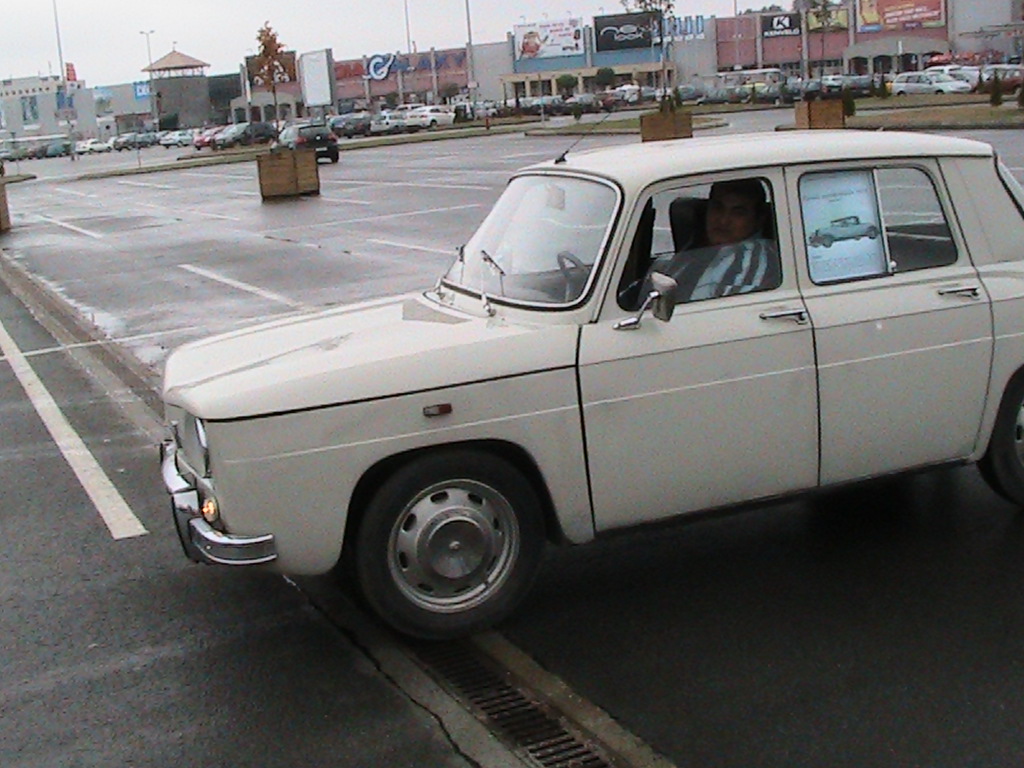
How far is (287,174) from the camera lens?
31.2 metres

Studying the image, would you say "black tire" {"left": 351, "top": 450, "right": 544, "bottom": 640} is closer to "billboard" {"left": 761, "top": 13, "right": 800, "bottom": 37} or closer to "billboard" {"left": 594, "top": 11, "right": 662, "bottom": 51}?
"billboard" {"left": 761, "top": 13, "right": 800, "bottom": 37}

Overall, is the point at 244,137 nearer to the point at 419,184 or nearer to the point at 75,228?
the point at 419,184

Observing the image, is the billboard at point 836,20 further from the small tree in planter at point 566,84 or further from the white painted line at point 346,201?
the white painted line at point 346,201

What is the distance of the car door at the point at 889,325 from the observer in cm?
539

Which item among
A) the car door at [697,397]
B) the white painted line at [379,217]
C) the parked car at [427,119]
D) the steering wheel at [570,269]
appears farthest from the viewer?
the parked car at [427,119]

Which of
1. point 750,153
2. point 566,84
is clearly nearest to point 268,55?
point 566,84

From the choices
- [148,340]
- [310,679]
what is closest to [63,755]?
[310,679]

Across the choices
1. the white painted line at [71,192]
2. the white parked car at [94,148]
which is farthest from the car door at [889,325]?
the white parked car at [94,148]

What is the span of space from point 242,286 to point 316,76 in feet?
281

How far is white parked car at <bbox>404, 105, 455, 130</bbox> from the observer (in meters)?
78.2

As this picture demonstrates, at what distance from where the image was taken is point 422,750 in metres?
4.29

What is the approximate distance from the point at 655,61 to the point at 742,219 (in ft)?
334

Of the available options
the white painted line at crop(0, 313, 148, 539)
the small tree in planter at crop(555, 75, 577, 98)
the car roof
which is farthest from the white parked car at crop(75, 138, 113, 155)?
the car roof

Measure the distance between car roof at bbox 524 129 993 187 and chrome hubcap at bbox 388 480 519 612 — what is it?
1365 mm
